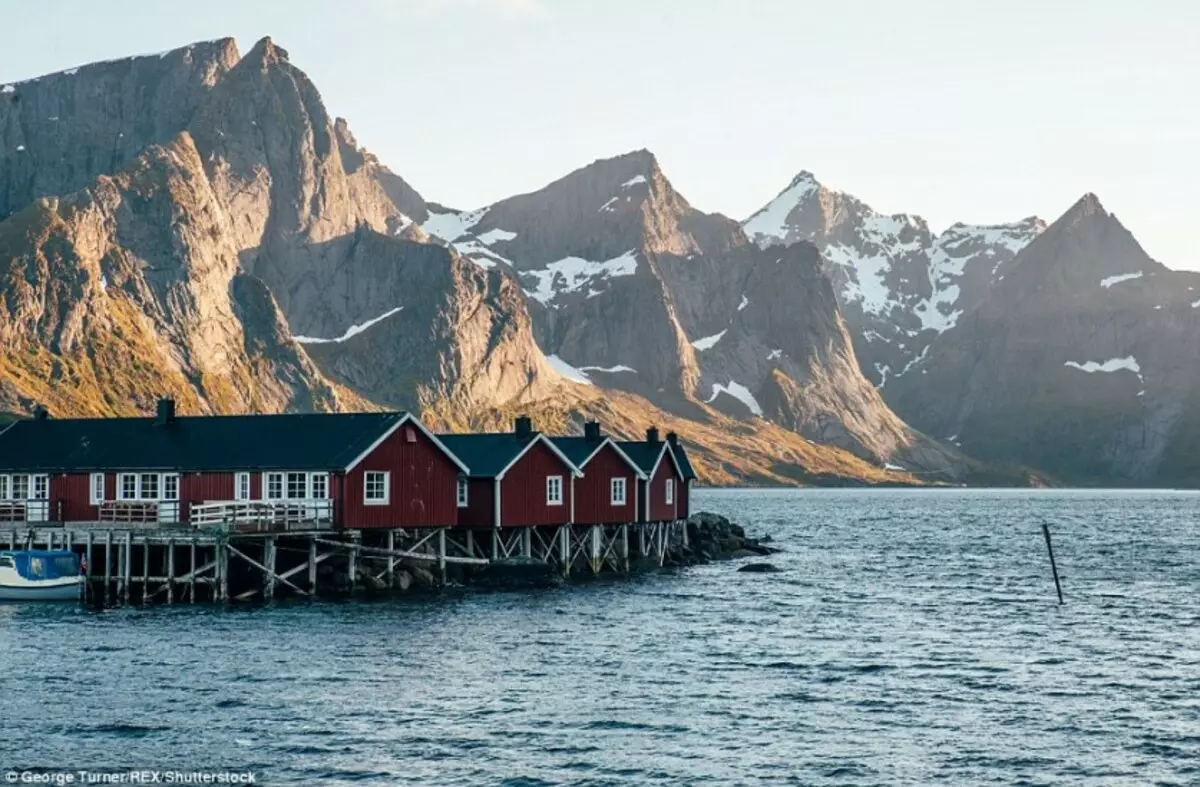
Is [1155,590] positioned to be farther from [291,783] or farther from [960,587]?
[291,783]

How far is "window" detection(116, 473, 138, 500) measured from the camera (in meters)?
81.9

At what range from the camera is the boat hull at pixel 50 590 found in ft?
251

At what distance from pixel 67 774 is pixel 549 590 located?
5189 cm

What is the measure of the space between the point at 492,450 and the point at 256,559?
1704 centimetres

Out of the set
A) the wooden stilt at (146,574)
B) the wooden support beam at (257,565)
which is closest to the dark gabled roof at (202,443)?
the wooden support beam at (257,565)

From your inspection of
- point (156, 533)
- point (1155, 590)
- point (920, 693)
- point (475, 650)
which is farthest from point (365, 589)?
point (1155, 590)

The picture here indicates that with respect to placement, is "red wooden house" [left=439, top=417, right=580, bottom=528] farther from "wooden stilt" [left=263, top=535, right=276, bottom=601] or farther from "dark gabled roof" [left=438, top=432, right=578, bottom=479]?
"wooden stilt" [left=263, top=535, right=276, bottom=601]

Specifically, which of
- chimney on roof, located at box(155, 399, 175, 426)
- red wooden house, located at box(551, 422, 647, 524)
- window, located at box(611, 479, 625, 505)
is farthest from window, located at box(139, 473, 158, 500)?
window, located at box(611, 479, 625, 505)

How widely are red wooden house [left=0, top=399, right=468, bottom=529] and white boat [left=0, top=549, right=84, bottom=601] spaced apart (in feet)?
12.0

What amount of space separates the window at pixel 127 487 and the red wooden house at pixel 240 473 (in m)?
0.05

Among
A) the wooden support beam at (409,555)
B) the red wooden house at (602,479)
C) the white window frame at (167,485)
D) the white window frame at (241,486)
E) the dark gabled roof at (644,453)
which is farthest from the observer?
the dark gabled roof at (644,453)

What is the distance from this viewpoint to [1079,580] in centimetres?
10581

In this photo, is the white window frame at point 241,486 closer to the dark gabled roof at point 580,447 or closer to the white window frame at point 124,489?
the white window frame at point 124,489

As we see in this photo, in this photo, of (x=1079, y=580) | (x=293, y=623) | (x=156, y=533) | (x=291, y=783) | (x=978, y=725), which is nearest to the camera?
(x=291, y=783)
